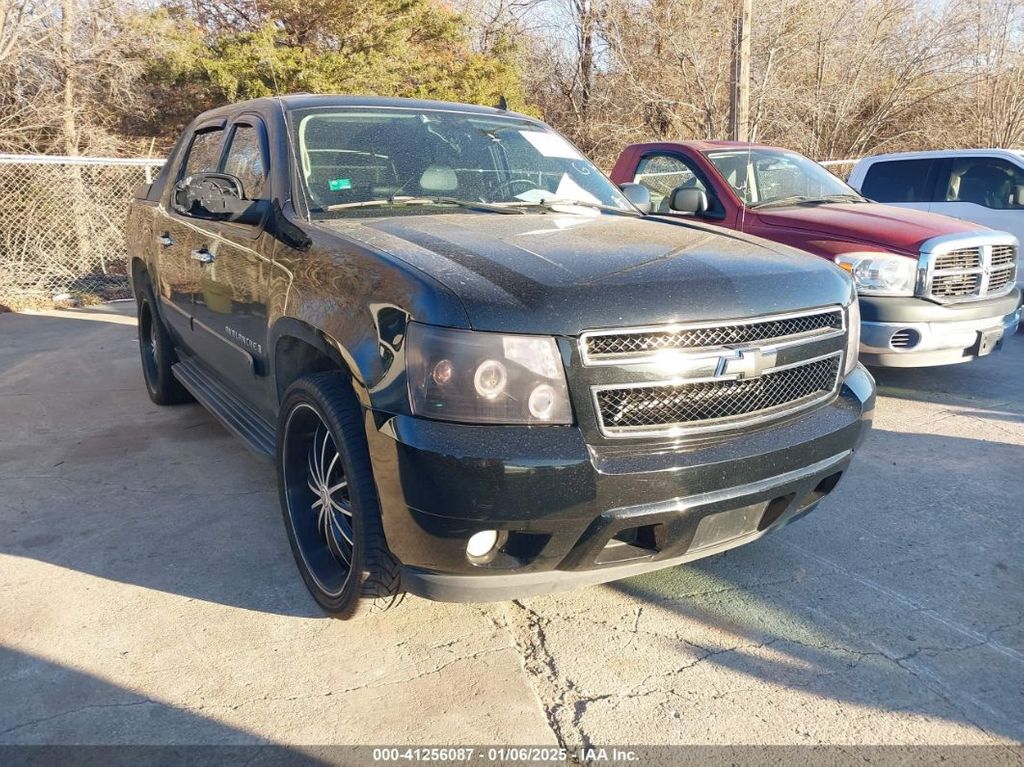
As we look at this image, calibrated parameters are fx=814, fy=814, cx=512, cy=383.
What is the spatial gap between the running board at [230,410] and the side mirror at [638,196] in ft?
7.05

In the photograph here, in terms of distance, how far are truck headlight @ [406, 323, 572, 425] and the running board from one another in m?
1.35

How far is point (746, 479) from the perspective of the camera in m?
2.46

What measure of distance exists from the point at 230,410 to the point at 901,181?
7.64 m

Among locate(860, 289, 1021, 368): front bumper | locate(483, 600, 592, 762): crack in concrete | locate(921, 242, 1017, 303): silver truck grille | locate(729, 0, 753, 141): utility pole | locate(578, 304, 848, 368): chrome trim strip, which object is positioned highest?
locate(729, 0, 753, 141): utility pole

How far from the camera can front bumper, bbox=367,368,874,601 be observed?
2.20 metres

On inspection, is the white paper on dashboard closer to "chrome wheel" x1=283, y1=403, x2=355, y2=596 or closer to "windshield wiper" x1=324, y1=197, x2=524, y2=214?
"windshield wiper" x1=324, y1=197, x2=524, y2=214

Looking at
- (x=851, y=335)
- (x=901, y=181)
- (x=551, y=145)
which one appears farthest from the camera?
(x=901, y=181)

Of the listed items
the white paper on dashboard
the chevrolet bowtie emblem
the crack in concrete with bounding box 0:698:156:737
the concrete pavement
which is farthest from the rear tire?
the chevrolet bowtie emblem

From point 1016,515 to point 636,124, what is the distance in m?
17.4

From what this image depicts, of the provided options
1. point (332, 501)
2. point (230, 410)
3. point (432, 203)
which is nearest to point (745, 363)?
point (332, 501)

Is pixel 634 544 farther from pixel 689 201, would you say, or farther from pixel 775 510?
pixel 689 201

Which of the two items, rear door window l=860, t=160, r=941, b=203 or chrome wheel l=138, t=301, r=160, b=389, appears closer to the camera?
chrome wheel l=138, t=301, r=160, b=389

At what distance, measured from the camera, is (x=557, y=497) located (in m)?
2.21

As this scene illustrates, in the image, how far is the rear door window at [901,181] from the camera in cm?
858
